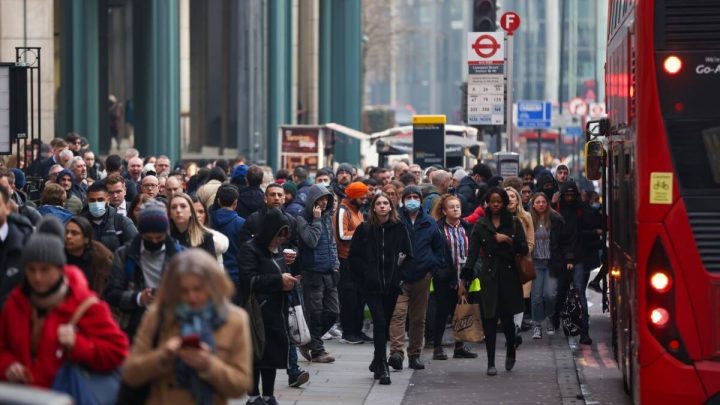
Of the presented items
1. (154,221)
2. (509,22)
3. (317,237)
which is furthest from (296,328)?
(509,22)

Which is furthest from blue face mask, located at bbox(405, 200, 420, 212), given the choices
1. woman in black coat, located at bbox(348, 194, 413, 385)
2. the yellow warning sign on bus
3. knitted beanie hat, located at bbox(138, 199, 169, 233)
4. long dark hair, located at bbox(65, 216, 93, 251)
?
knitted beanie hat, located at bbox(138, 199, 169, 233)

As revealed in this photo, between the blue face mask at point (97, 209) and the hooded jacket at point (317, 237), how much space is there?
3.40m

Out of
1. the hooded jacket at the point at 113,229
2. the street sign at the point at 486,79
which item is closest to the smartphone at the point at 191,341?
the hooded jacket at the point at 113,229

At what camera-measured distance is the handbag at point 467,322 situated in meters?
15.7

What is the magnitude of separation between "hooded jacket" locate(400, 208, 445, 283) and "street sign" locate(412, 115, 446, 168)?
41.6 feet

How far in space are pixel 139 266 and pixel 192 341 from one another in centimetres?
303

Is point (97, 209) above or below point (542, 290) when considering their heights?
above

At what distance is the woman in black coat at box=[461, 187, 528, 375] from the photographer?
14.5 metres

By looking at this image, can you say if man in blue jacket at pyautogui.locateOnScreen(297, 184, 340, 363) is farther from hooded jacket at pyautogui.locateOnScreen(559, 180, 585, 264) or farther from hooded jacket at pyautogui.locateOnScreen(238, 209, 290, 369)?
hooded jacket at pyautogui.locateOnScreen(238, 209, 290, 369)

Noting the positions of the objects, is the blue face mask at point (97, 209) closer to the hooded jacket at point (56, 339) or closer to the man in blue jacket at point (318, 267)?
the man in blue jacket at point (318, 267)

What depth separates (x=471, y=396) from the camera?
13477 mm

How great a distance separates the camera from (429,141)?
91.8 feet

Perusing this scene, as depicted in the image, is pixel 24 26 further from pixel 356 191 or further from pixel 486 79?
pixel 356 191

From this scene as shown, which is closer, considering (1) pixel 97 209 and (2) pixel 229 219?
(1) pixel 97 209
